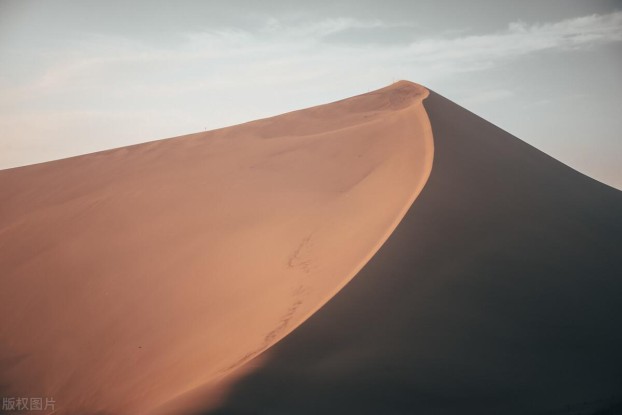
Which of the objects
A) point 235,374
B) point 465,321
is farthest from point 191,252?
point 465,321

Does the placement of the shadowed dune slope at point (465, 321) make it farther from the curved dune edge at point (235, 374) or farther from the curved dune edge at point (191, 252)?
the curved dune edge at point (191, 252)

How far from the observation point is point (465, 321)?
19.7ft

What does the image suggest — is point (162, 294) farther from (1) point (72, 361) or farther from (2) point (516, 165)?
(2) point (516, 165)

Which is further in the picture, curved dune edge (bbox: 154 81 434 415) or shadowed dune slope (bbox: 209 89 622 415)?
shadowed dune slope (bbox: 209 89 622 415)

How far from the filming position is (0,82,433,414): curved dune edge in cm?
654

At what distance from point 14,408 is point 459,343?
533cm

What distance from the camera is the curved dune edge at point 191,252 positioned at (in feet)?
21.4

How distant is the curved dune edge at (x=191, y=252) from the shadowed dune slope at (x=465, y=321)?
1.52 ft

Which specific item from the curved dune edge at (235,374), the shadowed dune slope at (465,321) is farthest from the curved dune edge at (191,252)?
the shadowed dune slope at (465,321)

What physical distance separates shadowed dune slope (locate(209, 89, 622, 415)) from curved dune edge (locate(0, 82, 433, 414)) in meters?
0.46

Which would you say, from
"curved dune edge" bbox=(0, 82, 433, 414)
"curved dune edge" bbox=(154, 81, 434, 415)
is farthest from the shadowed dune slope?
"curved dune edge" bbox=(0, 82, 433, 414)

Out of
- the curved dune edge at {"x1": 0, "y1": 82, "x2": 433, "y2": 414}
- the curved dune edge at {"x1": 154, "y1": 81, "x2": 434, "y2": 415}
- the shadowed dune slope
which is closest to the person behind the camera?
the curved dune edge at {"x1": 154, "y1": 81, "x2": 434, "y2": 415}

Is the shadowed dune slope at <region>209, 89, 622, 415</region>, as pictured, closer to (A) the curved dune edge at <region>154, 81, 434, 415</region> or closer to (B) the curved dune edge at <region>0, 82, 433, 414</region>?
(A) the curved dune edge at <region>154, 81, 434, 415</region>

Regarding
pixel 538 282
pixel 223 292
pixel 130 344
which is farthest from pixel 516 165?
pixel 130 344
